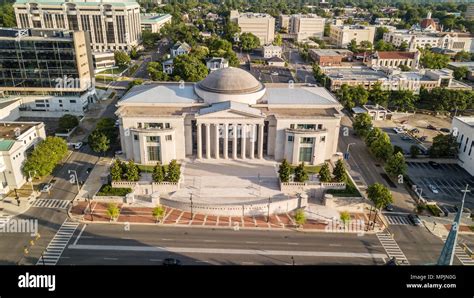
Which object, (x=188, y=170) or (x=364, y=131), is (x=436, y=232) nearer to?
(x=364, y=131)

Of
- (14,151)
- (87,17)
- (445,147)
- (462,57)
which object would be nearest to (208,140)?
(14,151)

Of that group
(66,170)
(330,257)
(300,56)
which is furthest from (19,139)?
(300,56)

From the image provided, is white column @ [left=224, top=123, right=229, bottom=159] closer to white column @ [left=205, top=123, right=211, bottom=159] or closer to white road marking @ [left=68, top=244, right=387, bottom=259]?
white column @ [left=205, top=123, right=211, bottom=159]

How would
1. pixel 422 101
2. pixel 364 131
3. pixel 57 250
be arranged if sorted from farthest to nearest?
pixel 422 101
pixel 364 131
pixel 57 250

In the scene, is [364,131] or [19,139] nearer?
[19,139]

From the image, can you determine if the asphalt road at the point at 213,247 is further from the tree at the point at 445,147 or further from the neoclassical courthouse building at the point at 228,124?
the tree at the point at 445,147
